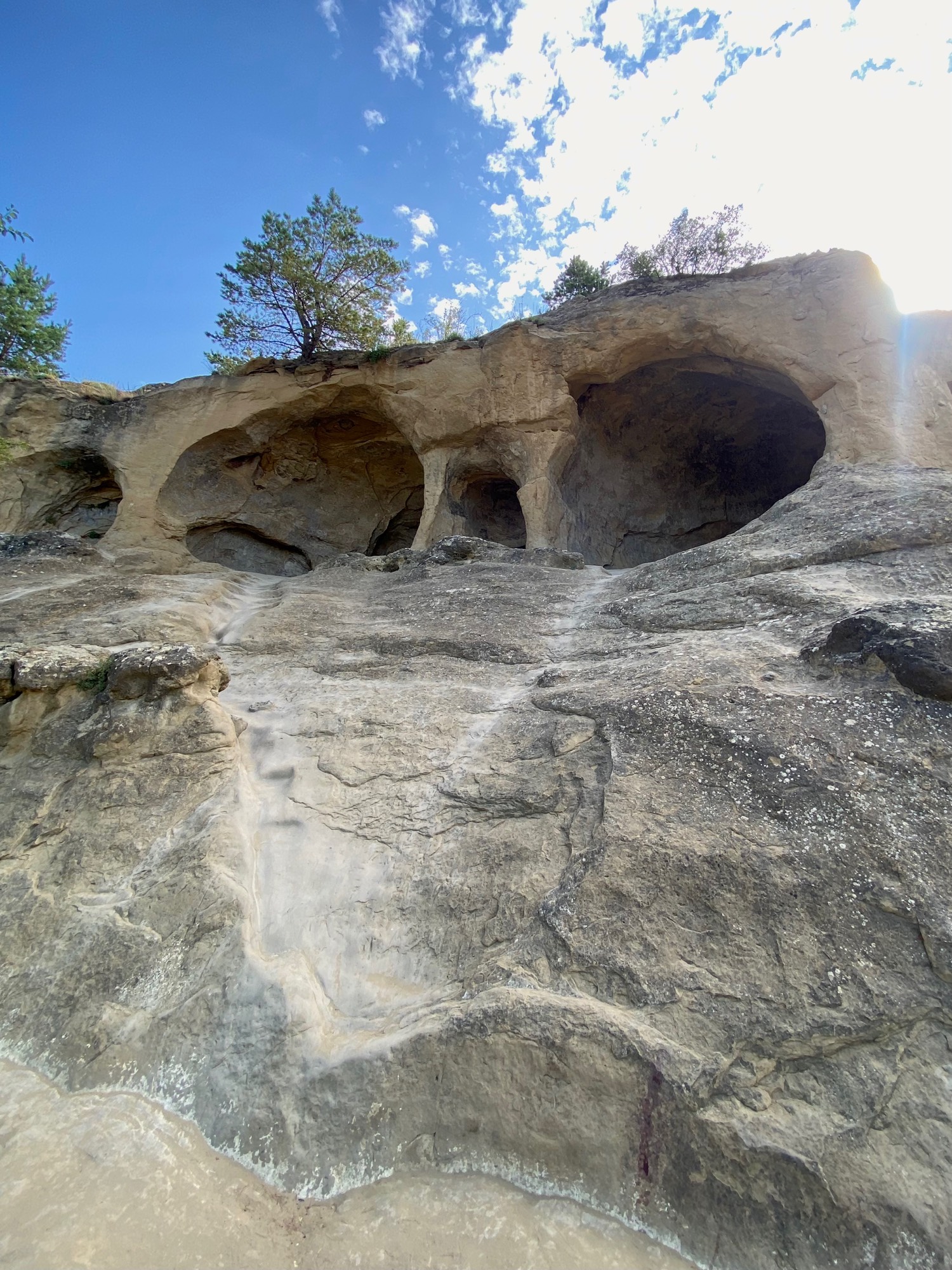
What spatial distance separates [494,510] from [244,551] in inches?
218

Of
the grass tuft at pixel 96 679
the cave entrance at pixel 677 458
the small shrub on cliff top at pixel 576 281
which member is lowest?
the grass tuft at pixel 96 679

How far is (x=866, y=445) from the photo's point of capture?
8.85m

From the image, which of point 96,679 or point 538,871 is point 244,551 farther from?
point 538,871

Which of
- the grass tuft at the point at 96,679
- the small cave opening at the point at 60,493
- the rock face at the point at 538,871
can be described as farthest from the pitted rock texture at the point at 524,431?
the grass tuft at the point at 96,679

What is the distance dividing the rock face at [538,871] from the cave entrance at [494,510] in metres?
6.52

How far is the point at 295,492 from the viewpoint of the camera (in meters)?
14.8

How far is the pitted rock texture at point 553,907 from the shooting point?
2.12m

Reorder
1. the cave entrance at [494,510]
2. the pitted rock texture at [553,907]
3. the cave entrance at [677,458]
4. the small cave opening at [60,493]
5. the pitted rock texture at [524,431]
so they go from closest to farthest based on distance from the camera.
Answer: the pitted rock texture at [553,907]
the pitted rock texture at [524,431]
the cave entrance at [677,458]
the small cave opening at [60,493]
the cave entrance at [494,510]

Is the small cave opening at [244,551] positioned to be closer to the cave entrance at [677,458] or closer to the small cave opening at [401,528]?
the small cave opening at [401,528]

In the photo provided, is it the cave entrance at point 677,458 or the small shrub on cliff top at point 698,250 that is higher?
the small shrub on cliff top at point 698,250

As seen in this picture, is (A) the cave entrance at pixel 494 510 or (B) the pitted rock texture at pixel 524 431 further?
(A) the cave entrance at pixel 494 510

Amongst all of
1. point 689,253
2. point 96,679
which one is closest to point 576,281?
point 689,253

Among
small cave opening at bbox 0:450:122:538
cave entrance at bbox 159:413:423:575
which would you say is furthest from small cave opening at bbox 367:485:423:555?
small cave opening at bbox 0:450:122:538

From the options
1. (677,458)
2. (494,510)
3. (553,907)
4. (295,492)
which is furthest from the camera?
(295,492)
